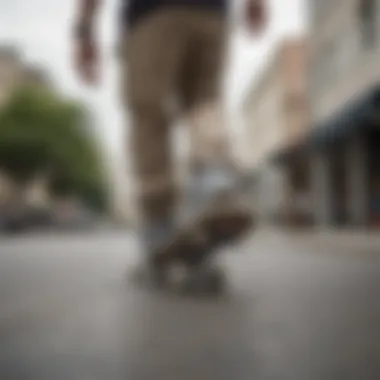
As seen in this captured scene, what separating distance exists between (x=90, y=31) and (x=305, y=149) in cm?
14

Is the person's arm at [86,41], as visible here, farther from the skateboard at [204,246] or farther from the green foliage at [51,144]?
the skateboard at [204,246]

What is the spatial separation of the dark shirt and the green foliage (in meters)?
0.07

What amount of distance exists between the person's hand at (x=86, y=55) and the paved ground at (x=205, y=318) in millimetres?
96

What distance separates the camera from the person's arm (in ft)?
1.72

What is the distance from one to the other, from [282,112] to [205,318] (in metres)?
0.20

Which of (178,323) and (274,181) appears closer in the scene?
(274,181)

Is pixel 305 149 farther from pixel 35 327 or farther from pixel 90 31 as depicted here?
pixel 35 327

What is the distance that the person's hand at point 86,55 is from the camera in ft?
1.74

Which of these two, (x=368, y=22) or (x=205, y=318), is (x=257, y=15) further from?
(x=205, y=318)

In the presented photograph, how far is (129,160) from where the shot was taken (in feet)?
1.96

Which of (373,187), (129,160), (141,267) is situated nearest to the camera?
(373,187)

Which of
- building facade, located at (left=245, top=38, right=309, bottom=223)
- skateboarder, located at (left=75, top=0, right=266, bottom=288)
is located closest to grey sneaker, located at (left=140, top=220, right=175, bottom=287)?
skateboarder, located at (left=75, top=0, right=266, bottom=288)

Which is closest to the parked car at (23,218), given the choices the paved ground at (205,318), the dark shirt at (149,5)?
the paved ground at (205,318)

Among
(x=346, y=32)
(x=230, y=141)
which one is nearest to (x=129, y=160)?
(x=230, y=141)
